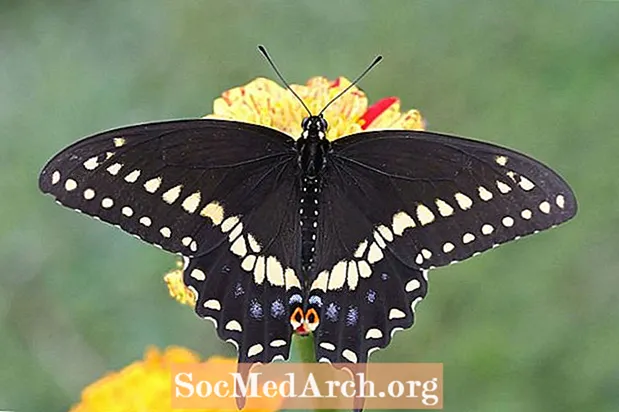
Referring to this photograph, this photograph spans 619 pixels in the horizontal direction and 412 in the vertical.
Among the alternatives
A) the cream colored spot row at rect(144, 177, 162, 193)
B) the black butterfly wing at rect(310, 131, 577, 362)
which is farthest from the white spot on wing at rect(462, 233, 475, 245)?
the cream colored spot row at rect(144, 177, 162, 193)

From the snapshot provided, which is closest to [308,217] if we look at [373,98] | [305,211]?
[305,211]

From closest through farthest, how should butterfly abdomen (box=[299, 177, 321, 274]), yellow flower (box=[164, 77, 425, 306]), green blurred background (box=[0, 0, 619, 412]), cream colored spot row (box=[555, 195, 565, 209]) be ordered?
cream colored spot row (box=[555, 195, 565, 209]), butterfly abdomen (box=[299, 177, 321, 274]), yellow flower (box=[164, 77, 425, 306]), green blurred background (box=[0, 0, 619, 412])

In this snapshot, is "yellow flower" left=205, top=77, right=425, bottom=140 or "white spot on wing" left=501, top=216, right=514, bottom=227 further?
"yellow flower" left=205, top=77, right=425, bottom=140

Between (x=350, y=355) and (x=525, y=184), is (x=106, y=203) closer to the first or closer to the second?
(x=350, y=355)

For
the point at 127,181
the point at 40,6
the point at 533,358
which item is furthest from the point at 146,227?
the point at 40,6

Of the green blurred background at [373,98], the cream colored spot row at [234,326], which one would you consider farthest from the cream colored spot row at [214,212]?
the green blurred background at [373,98]

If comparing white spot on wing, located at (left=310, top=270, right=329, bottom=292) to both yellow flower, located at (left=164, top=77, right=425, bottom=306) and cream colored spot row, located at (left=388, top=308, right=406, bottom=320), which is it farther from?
yellow flower, located at (left=164, top=77, right=425, bottom=306)

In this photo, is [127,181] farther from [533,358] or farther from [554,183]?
[533,358]
